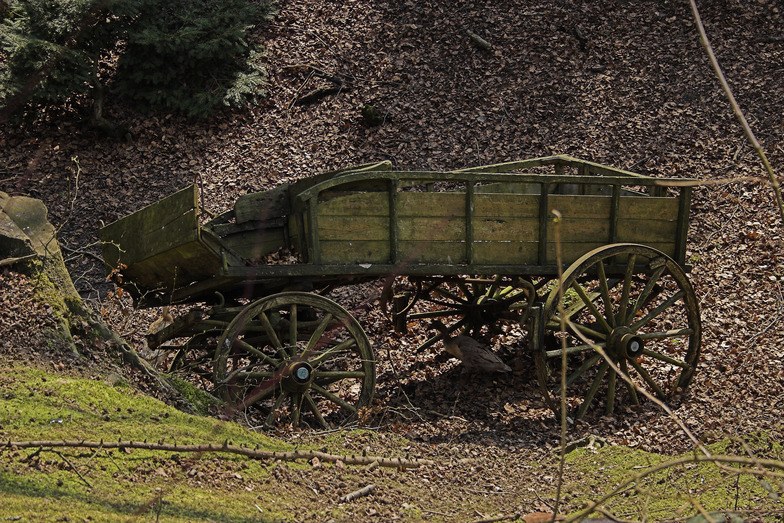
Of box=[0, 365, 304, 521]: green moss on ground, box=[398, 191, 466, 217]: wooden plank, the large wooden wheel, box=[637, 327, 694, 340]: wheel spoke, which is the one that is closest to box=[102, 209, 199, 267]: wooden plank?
box=[0, 365, 304, 521]: green moss on ground

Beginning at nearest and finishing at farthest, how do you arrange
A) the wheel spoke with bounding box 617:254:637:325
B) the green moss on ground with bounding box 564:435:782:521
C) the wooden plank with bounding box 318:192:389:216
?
1. the green moss on ground with bounding box 564:435:782:521
2. the wooden plank with bounding box 318:192:389:216
3. the wheel spoke with bounding box 617:254:637:325

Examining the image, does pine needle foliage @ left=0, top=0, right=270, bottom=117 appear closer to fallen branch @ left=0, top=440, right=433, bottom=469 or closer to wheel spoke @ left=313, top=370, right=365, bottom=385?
wheel spoke @ left=313, top=370, right=365, bottom=385

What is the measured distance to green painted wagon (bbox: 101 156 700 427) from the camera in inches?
259

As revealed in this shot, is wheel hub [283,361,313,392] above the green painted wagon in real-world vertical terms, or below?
below

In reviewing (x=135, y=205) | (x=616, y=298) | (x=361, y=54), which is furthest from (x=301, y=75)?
(x=616, y=298)

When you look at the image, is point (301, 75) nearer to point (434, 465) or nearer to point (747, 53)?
point (747, 53)

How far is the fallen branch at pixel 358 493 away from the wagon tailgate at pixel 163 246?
7.81ft

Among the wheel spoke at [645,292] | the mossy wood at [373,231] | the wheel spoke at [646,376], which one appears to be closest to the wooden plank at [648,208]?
the mossy wood at [373,231]

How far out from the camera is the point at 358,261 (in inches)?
268

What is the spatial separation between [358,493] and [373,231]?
2.48 metres

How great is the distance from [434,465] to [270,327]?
167 cm

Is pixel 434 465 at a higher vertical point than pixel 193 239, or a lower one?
lower

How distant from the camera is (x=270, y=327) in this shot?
650cm

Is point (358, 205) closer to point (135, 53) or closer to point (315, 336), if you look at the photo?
point (315, 336)
